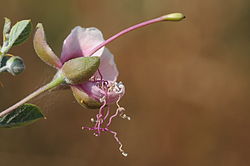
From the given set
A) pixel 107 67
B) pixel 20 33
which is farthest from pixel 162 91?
pixel 20 33

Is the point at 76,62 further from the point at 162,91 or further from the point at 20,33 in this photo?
the point at 162,91

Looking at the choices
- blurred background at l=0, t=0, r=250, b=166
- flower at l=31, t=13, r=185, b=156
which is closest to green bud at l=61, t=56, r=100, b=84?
flower at l=31, t=13, r=185, b=156

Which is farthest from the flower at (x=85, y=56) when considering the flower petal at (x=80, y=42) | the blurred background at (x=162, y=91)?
the blurred background at (x=162, y=91)

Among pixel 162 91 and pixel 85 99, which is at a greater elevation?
pixel 85 99

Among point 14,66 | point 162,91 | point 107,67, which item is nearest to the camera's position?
point 14,66

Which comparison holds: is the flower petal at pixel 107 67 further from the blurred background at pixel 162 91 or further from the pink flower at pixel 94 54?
the blurred background at pixel 162 91

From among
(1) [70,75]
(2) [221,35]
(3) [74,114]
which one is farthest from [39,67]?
(1) [70,75]
